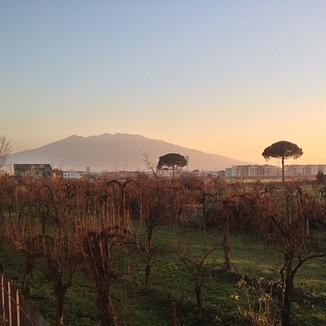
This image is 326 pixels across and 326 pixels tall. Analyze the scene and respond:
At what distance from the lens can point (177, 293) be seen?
12.6 metres

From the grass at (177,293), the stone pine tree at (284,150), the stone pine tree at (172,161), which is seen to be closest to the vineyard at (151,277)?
the grass at (177,293)

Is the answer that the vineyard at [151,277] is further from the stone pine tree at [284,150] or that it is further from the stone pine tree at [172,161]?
the stone pine tree at [172,161]

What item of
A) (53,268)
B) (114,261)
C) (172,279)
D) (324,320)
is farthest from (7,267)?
(324,320)

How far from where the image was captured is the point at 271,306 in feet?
37.3

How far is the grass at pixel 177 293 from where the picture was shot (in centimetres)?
1058

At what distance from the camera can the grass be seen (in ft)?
34.7

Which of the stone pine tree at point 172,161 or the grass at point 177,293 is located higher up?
the stone pine tree at point 172,161

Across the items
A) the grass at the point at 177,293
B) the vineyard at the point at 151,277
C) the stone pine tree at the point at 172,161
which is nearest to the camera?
the vineyard at the point at 151,277

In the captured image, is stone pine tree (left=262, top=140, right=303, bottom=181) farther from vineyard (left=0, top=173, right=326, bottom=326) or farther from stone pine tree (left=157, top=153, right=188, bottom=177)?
vineyard (left=0, top=173, right=326, bottom=326)

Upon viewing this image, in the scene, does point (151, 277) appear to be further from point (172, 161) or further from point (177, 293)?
point (172, 161)

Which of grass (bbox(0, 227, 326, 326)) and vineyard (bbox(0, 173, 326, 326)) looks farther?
grass (bbox(0, 227, 326, 326))

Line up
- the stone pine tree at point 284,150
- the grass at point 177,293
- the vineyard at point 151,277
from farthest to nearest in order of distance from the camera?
the stone pine tree at point 284,150, the grass at point 177,293, the vineyard at point 151,277

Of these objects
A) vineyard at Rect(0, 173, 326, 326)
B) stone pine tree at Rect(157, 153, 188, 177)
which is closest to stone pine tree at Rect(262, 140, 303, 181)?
stone pine tree at Rect(157, 153, 188, 177)

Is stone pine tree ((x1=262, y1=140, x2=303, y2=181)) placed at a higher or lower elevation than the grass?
higher
